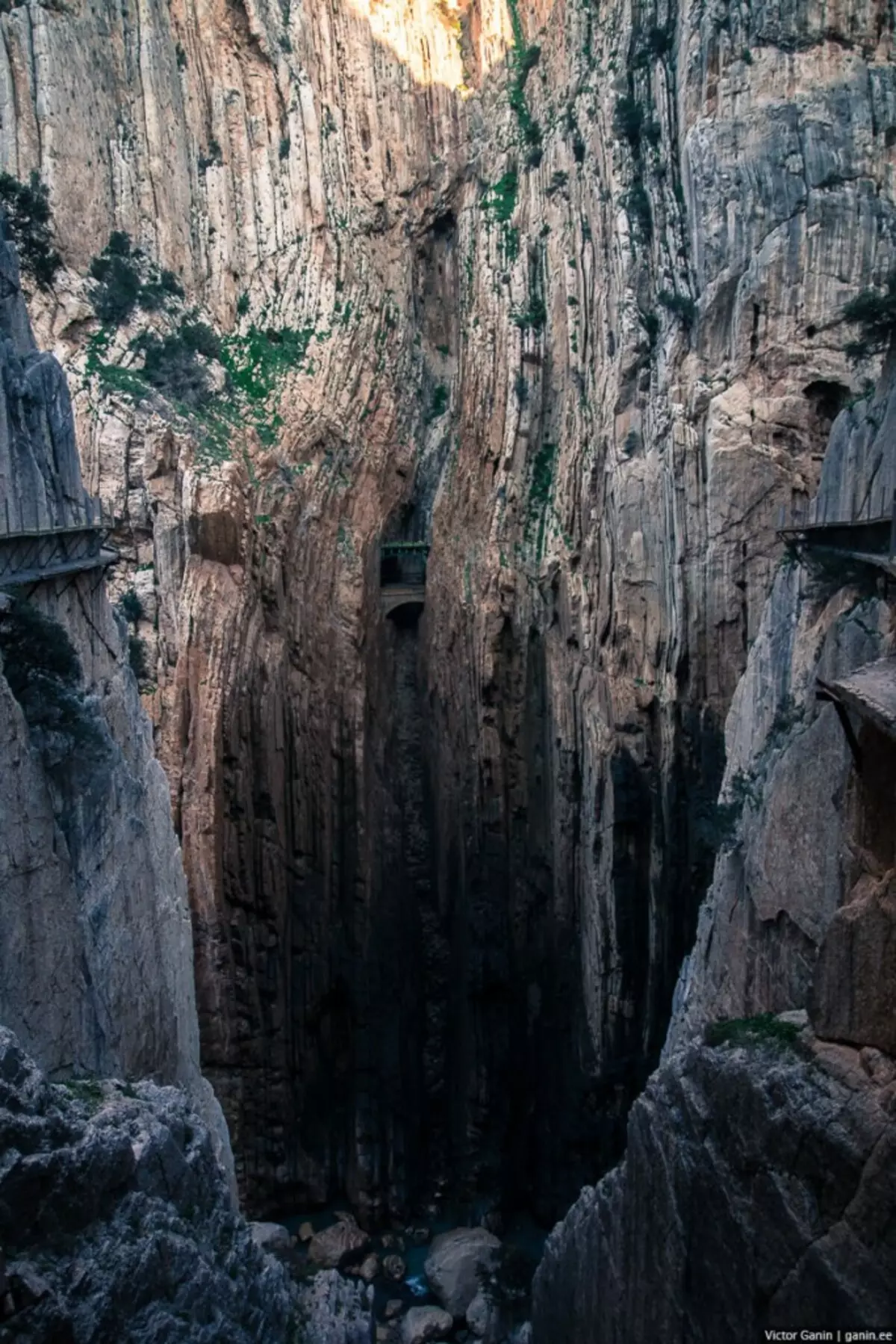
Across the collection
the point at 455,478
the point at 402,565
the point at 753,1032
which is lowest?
the point at 753,1032

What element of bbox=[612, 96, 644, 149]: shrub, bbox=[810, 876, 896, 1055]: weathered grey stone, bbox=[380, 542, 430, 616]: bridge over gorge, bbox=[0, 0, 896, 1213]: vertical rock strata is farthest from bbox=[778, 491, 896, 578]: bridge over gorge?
bbox=[380, 542, 430, 616]: bridge over gorge

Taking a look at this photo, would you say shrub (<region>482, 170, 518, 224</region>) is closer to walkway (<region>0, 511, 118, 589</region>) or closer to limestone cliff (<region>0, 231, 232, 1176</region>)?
limestone cliff (<region>0, 231, 232, 1176</region>)

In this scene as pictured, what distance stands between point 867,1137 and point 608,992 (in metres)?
13.7

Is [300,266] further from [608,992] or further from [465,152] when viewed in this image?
[608,992]

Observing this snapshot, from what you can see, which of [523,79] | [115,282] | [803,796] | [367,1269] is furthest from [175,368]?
[367,1269]

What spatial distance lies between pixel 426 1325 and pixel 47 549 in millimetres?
14656

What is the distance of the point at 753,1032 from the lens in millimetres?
7996

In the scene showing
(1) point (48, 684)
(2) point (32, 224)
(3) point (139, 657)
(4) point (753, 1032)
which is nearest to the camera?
(4) point (753, 1032)

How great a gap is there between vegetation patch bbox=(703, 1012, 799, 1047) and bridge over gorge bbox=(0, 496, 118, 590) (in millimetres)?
8067

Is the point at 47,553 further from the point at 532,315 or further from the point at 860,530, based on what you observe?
the point at 532,315

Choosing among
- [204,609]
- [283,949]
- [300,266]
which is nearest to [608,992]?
[283,949]

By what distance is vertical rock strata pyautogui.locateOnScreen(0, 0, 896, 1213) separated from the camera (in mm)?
17188

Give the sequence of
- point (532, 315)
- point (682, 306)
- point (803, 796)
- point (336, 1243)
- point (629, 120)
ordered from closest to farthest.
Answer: point (803, 796)
point (682, 306)
point (629, 120)
point (336, 1243)
point (532, 315)

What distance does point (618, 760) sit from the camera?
19.2 m
